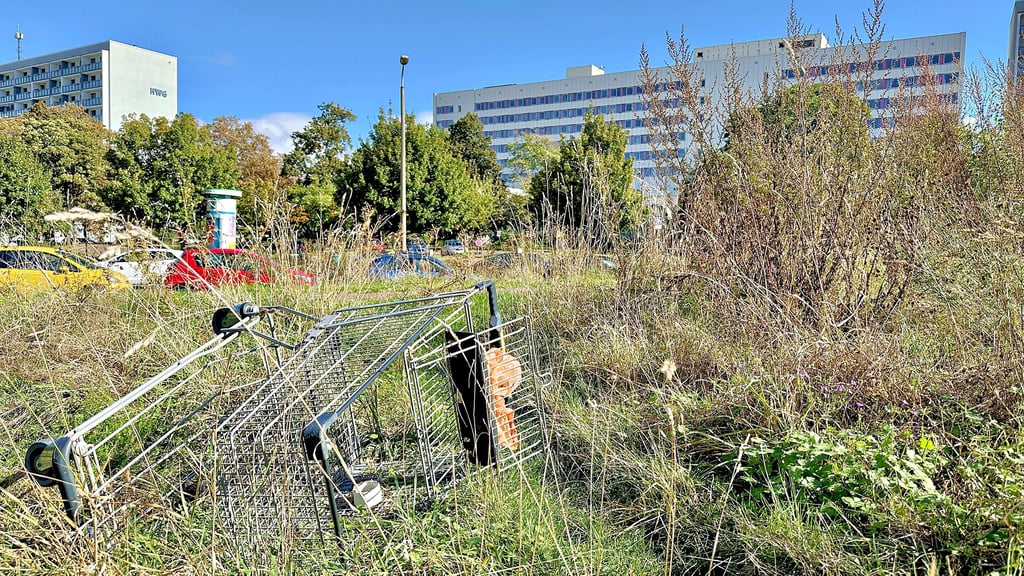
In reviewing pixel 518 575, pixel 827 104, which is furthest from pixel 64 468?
pixel 827 104

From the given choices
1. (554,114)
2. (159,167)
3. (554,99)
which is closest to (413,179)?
(159,167)

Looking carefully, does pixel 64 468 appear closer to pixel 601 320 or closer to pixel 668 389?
pixel 668 389

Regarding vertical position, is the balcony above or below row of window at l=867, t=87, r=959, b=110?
above

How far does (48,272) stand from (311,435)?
17.3 ft

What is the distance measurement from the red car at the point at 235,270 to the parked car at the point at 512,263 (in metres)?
1.76

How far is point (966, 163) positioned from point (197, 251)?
18.2 ft

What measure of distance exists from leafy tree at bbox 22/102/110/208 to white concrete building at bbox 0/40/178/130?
152ft

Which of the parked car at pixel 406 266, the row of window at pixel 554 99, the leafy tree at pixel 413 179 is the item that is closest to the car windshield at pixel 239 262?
the parked car at pixel 406 266

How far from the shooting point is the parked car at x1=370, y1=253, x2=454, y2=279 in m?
5.64

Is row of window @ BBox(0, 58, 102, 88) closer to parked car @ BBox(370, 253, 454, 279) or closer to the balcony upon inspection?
the balcony

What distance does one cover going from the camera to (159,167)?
72.3ft

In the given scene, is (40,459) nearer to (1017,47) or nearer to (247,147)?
(1017,47)

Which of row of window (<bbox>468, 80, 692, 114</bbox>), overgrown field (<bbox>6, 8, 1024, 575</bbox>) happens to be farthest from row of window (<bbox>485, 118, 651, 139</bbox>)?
overgrown field (<bbox>6, 8, 1024, 575</bbox>)

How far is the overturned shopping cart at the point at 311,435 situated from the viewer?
5.45ft
